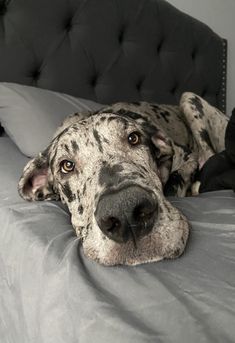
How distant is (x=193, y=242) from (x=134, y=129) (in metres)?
0.61

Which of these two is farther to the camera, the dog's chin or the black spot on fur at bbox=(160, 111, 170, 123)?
the black spot on fur at bbox=(160, 111, 170, 123)

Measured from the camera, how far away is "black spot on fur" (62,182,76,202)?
1491 mm

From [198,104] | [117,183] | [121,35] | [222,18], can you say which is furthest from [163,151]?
[222,18]

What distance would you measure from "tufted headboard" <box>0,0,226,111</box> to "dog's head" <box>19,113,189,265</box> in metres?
1.09

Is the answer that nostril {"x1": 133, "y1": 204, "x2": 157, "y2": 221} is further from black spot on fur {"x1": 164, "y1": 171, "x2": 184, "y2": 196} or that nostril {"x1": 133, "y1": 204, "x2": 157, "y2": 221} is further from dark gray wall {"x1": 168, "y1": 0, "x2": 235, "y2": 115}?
dark gray wall {"x1": 168, "y1": 0, "x2": 235, "y2": 115}

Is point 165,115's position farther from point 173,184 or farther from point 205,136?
point 173,184

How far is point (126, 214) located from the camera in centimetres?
103

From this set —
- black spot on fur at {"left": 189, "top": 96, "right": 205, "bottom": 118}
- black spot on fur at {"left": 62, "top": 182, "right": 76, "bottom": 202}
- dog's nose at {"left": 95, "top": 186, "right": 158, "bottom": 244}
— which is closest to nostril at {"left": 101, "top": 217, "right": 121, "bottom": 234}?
dog's nose at {"left": 95, "top": 186, "right": 158, "bottom": 244}

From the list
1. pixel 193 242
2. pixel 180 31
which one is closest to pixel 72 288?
pixel 193 242

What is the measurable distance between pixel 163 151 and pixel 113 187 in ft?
2.06

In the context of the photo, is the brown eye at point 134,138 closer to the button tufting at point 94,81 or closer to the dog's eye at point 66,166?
the dog's eye at point 66,166

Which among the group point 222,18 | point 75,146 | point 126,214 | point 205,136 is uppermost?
point 222,18

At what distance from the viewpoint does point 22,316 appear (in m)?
1.13

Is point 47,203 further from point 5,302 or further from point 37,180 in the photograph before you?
point 5,302
